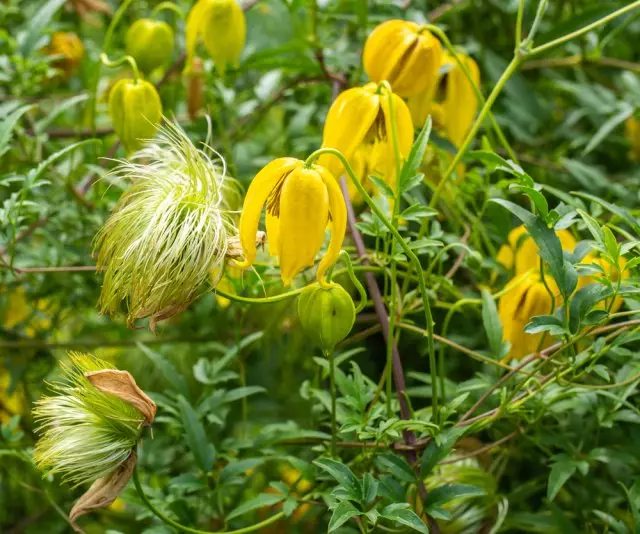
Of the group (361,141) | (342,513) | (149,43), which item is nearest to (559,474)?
(342,513)

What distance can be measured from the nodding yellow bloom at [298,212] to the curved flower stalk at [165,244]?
0.15 ft

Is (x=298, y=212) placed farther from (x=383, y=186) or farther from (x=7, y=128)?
(x=7, y=128)

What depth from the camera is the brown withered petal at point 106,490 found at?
0.68 meters

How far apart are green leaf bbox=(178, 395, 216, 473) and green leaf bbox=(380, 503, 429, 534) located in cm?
21

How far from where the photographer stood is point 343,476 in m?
0.68

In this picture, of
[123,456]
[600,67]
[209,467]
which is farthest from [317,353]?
[600,67]

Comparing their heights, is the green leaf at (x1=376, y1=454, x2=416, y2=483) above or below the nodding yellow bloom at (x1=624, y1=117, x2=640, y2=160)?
above

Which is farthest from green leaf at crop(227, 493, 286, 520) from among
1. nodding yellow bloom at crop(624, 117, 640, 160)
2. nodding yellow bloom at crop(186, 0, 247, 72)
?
nodding yellow bloom at crop(624, 117, 640, 160)

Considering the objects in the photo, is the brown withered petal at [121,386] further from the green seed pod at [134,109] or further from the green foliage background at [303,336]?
the green seed pod at [134,109]

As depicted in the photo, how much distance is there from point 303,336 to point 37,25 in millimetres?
498

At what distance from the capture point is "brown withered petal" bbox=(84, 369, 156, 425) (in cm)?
66

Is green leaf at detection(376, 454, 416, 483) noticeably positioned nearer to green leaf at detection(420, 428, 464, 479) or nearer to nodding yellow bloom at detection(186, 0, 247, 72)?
green leaf at detection(420, 428, 464, 479)

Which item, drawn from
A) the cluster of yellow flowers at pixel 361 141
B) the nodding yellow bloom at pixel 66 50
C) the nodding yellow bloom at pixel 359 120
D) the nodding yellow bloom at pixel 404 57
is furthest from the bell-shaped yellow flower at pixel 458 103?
the nodding yellow bloom at pixel 66 50

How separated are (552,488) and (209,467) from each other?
0.99 feet
